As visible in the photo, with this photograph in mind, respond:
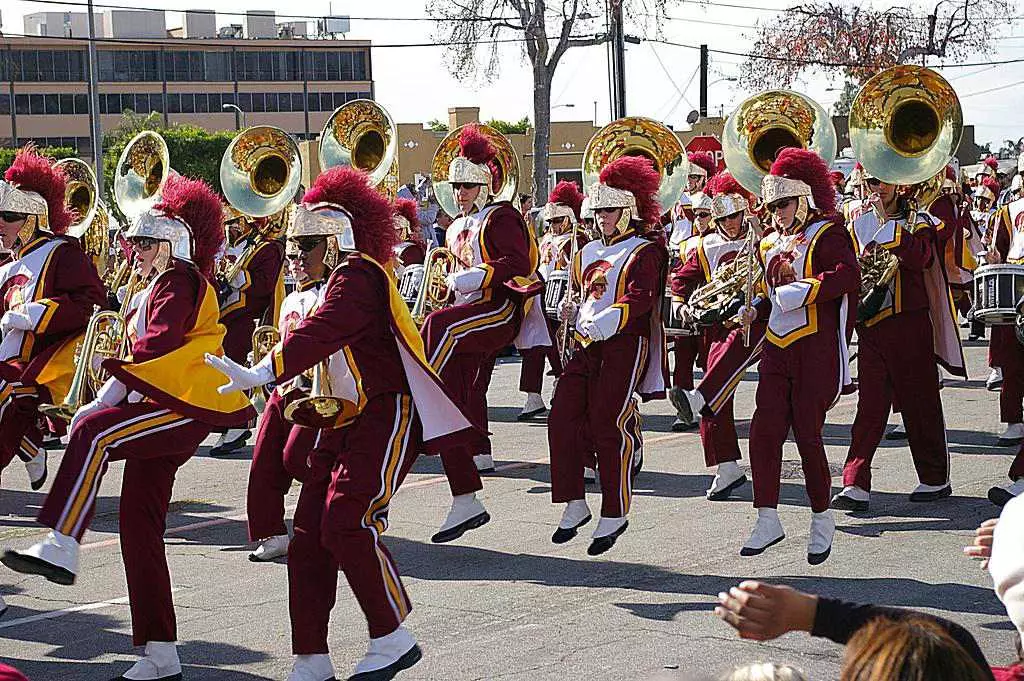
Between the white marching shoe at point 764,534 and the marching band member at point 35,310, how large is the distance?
3.51m

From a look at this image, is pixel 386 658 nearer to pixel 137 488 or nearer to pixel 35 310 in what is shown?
pixel 137 488

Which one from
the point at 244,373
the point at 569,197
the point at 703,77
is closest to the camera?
the point at 244,373

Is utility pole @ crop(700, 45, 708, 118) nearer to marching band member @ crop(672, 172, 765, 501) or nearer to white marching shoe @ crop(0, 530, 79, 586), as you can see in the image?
marching band member @ crop(672, 172, 765, 501)

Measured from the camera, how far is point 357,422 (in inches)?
231

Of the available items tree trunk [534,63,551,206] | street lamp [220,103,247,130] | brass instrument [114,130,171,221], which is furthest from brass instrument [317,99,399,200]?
street lamp [220,103,247,130]

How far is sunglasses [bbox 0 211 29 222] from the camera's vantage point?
7996 millimetres

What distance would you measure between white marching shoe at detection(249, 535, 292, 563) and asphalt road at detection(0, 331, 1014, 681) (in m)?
0.07

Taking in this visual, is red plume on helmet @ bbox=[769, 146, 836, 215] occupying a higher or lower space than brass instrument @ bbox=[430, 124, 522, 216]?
lower

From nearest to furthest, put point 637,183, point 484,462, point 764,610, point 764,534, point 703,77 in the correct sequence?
1. point 764,610
2. point 764,534
3. point 637,183
4. point 484,462
5. point 703,77

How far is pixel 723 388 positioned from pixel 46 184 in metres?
3.91

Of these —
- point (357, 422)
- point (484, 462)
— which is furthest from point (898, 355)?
point (357, 422)

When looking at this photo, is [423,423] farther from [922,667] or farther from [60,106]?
[60,106]

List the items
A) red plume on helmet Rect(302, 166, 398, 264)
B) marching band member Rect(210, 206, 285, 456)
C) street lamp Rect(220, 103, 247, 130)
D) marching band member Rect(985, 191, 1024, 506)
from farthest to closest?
street lamp Rect(220, 103, 247, 130)
marching band member Rect(210, 206, 285, 456)
marching band member Rect(985, 191, 1024, 506)
red plume on helmet Rect(302, 166, 398, 264)

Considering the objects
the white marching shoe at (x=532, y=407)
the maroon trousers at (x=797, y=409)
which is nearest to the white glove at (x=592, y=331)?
the maroon trousers at (x=797, y=409)
